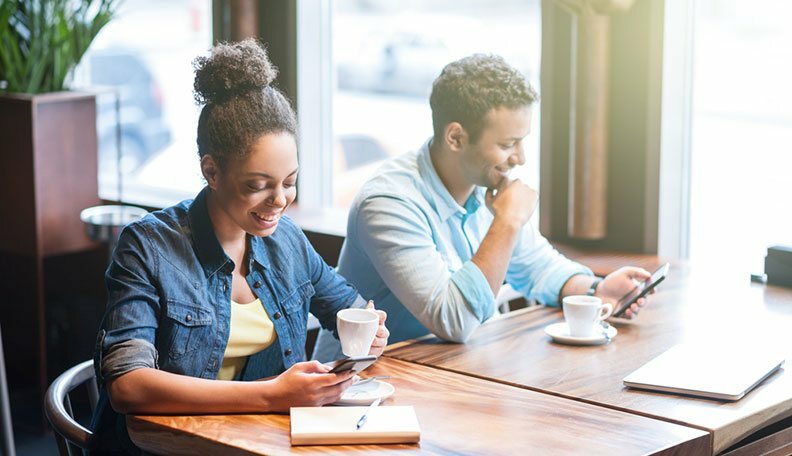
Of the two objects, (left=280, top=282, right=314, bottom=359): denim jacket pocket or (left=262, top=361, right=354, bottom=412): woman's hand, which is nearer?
(left=262, top=361, right=354, bottom=412): woman's hand

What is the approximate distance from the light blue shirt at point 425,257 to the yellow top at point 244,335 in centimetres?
36

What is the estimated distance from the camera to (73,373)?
205cm

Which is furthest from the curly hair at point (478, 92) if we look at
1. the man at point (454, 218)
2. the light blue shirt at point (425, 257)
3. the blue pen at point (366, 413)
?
the blue pen at point (366, 413)

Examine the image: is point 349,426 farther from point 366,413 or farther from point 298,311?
point 298,311

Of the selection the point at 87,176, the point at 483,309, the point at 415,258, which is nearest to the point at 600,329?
the point at 483,309

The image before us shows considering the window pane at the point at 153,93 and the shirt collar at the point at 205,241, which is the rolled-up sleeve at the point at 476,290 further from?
the window pane at the point at 153,93

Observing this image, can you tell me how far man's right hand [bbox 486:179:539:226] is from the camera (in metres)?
2.39

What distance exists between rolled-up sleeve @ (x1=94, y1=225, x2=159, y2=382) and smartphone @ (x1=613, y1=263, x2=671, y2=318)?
43.3 inches

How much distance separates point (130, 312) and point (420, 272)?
0.69m

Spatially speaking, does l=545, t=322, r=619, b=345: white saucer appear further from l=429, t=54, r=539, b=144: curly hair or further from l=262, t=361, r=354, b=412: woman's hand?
l=262, t=361, r=354, b=412: woman's hand

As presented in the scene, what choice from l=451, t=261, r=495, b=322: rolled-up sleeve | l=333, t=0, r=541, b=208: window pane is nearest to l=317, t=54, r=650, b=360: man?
l=451, t=261, r=495, b=322: rolled-up sleeve

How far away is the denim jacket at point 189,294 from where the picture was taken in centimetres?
177

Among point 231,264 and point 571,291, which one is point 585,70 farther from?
point 231,264

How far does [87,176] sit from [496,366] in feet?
7.26
